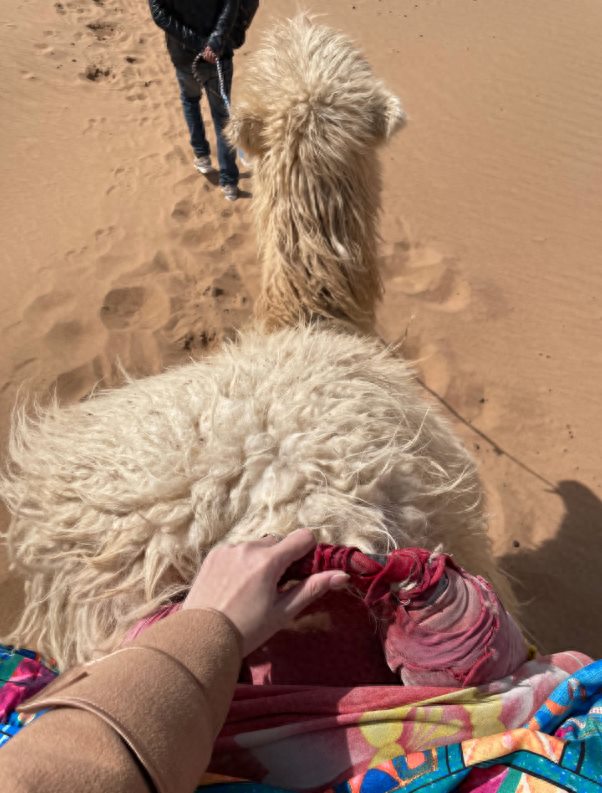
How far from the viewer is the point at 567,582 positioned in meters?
2.84

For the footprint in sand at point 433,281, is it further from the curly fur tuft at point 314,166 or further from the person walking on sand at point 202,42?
the curly fur tuft at point 314,166

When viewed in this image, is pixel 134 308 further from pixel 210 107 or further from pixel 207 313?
pixel 210 107

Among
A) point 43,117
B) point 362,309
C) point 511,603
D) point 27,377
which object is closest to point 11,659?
point 511,603

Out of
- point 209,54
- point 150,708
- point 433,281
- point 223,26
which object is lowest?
point 433,281

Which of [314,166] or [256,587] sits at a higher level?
[314,166]

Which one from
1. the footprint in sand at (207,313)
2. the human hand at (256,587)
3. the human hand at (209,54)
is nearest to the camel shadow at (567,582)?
the human hand at (256,587)

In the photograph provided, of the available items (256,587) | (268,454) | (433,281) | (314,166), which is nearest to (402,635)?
(256,587)

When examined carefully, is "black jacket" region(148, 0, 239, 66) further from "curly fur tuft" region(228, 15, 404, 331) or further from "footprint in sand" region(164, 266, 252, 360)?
"curly fur tuft" region(228, 15, 404, 331)

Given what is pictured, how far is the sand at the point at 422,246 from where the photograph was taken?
3.28m

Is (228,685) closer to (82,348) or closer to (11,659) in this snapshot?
(11,659)

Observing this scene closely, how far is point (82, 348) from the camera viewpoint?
3.54 meters

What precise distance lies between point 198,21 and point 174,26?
0.55 ft

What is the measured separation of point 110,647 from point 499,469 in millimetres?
2457

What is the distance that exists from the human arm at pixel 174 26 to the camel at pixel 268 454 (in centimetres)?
205
